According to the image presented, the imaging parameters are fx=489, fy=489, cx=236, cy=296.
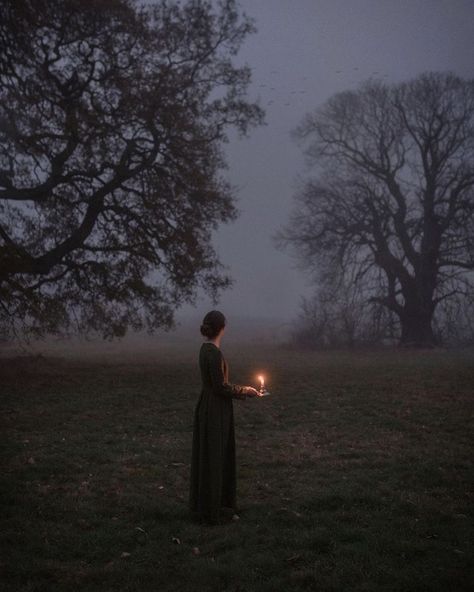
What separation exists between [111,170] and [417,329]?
21744mm

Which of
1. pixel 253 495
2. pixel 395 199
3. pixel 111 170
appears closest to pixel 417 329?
pixel 395 199

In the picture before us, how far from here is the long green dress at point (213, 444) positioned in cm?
570

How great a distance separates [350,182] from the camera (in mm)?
30000

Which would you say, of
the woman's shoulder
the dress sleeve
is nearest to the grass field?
the dress sleeve

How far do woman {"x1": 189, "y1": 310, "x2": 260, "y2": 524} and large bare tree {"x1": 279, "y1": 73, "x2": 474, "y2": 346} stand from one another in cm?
2441

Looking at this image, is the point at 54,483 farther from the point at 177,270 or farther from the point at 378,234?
the point at 378,234

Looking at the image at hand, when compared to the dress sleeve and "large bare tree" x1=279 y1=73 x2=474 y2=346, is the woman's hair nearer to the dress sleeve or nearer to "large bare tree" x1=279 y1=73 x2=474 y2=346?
the dress sleeve

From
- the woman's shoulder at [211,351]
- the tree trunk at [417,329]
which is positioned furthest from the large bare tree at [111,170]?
the tree trunk at [417,329]

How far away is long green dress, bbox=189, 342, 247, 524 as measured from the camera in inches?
225

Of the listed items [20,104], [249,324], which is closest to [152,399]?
[20,104]

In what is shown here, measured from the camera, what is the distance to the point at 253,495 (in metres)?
6.56

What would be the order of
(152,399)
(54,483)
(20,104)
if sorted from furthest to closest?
(20,104) < (152,399) < (54,483)

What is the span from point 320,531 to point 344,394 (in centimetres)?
897

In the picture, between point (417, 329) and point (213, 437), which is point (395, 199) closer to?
point (417, 329)
